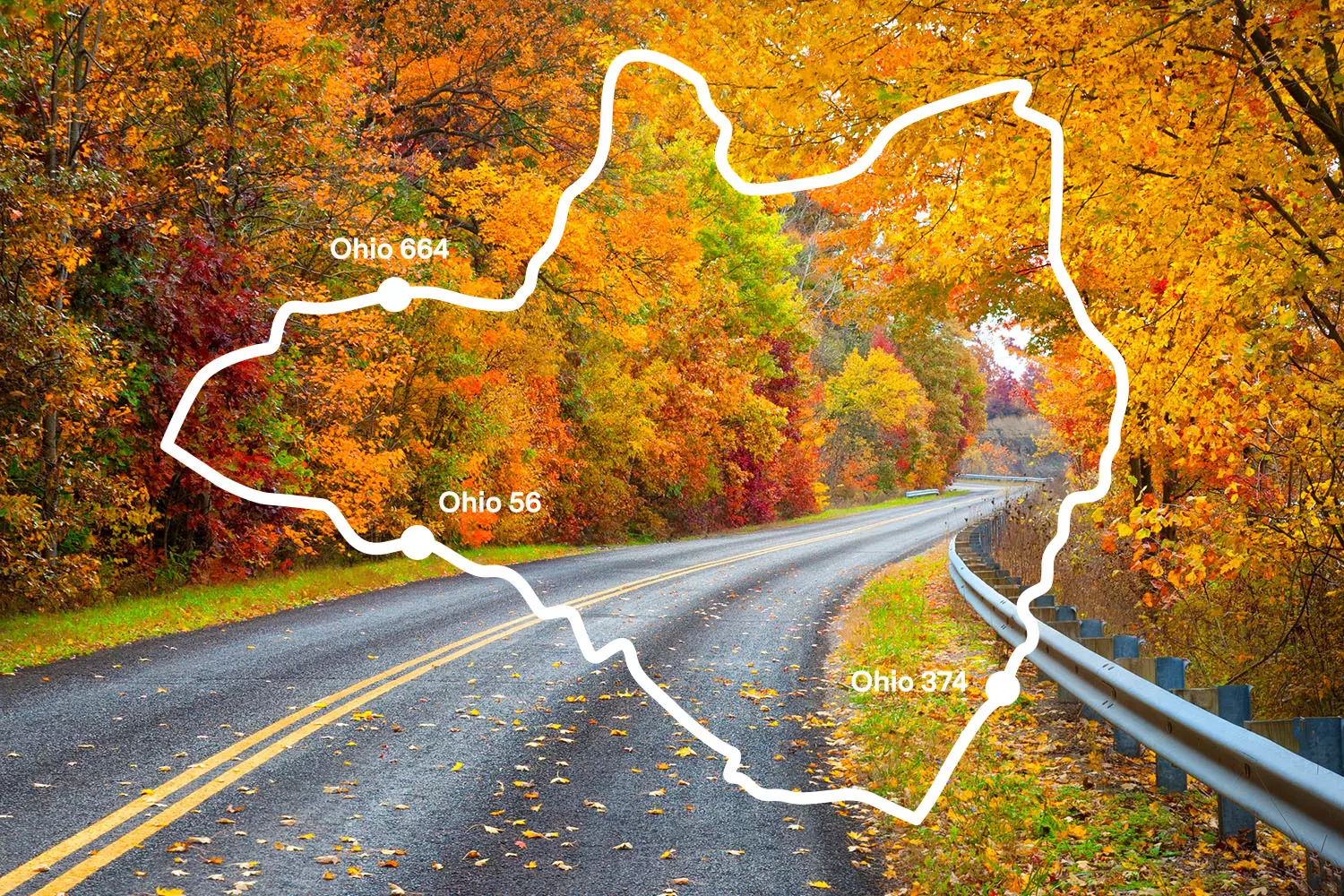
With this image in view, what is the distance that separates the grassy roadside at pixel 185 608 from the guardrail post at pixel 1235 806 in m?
8.45

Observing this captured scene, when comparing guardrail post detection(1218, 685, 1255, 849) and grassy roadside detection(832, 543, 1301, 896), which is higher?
guardrail post detection(1218, 685, 1255, 849)

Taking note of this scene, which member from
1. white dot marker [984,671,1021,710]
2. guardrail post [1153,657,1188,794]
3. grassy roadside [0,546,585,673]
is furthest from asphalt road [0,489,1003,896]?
guardrail post [1153,657,1188,794]

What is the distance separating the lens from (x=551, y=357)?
46.2 feet

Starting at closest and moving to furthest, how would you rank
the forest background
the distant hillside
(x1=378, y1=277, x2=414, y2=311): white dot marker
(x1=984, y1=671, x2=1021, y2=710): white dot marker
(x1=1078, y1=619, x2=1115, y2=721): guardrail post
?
(x1=984, y1=671, x2=1021, y2=710): white dot marker, (x1=1078, y1=619, x2=1115, y2=721): guardrail post, the forest background, (x1=378, y1=277, x2=414, y2=311): white dot marker, the distant hillside

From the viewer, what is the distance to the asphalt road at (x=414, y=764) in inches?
184

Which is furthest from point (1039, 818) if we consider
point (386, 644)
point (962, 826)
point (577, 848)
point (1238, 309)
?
point (386, 644)

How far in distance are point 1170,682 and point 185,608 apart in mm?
10356

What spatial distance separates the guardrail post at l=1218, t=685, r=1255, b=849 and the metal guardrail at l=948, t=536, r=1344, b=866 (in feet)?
0.41

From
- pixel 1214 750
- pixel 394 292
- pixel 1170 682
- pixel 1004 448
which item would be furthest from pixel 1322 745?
pixel 1004 448

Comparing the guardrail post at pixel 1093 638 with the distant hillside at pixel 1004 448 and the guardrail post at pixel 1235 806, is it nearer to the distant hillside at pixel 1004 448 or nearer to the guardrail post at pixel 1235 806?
the guardrail post at pixel 1235 806

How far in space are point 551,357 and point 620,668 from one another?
5732mm

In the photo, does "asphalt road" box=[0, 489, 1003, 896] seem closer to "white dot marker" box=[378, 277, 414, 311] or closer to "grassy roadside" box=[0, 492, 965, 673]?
"grassy roadside" box=[0, 492, 965, 673]

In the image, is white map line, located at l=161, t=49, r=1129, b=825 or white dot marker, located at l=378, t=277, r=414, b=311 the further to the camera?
white dot marker, located at l=378, t=277, r=414, b=311

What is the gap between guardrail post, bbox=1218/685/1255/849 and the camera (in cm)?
422
